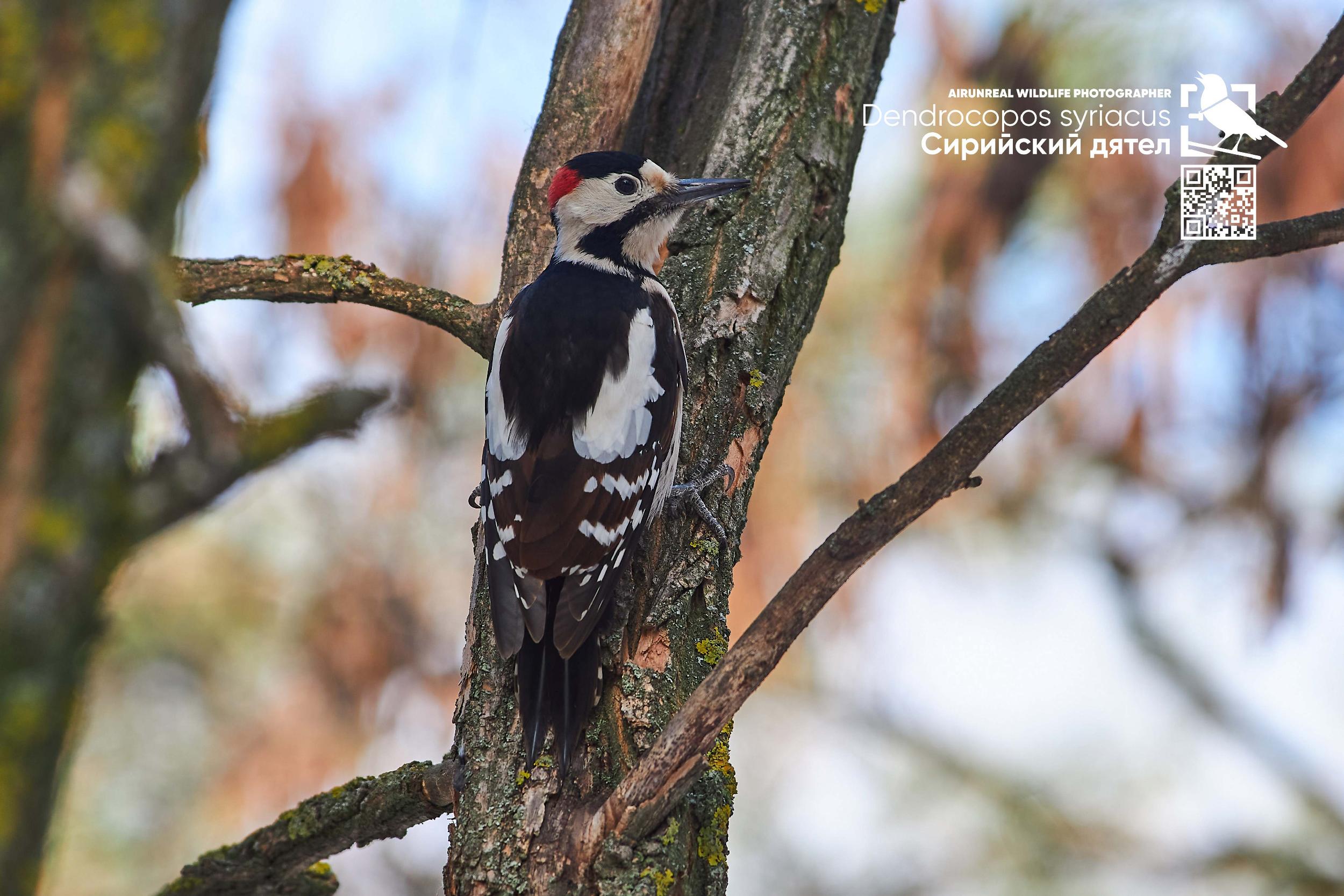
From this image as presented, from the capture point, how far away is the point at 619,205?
2.71m

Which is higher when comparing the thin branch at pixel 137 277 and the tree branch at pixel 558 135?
the tree branch at pixel 558 135

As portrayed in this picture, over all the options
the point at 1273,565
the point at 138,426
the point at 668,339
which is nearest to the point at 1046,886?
the point at 1273,565

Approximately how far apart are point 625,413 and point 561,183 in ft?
1.68

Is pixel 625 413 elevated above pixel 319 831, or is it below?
above

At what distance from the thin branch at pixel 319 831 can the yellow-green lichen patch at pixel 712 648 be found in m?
0.40

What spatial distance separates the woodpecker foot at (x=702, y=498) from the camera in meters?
1.97

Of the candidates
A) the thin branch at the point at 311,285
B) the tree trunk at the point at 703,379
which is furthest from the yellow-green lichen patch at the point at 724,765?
the thin branch at the point at 311,285

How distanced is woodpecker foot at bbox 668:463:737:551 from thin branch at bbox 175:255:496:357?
0.55 metres

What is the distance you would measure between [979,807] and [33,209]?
5105mm

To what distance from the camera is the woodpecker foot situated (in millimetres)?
1970

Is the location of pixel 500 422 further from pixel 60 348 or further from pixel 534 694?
pixel 60 348

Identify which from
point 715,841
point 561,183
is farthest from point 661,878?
point 561,183

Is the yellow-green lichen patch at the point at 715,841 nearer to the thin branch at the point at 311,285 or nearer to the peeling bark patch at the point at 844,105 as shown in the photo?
the thin branch at the point at 311,285

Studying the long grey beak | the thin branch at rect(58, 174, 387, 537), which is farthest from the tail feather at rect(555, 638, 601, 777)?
the long grey beak
